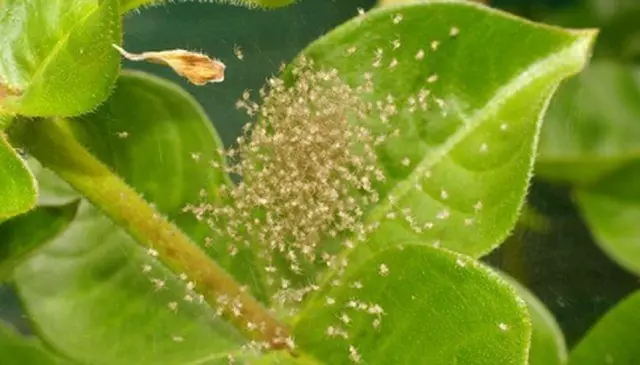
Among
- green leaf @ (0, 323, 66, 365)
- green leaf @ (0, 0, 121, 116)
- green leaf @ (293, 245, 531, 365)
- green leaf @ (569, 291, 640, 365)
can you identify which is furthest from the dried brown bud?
green leaf @ (569, 291, 640, 365)

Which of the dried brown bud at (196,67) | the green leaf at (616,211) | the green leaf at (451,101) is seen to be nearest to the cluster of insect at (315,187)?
the green leaf at (451,101)

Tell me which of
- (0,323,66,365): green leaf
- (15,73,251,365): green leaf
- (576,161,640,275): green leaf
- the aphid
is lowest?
(576,161,640,275): green leaf

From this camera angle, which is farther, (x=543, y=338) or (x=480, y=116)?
(x=543, y=338)

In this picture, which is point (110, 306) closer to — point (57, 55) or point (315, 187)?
point (315, 187)

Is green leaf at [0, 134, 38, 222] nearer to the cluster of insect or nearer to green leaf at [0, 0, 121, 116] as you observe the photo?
green leaf at [0, 0, 121, 116]

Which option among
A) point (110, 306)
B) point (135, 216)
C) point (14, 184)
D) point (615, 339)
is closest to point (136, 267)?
point (110, 306)

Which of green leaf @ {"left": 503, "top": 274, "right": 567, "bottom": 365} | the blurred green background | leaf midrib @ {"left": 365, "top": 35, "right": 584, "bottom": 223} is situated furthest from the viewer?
green leaf @ {"left": 503, "top": 274, "right": 567, "bottom": 365}
